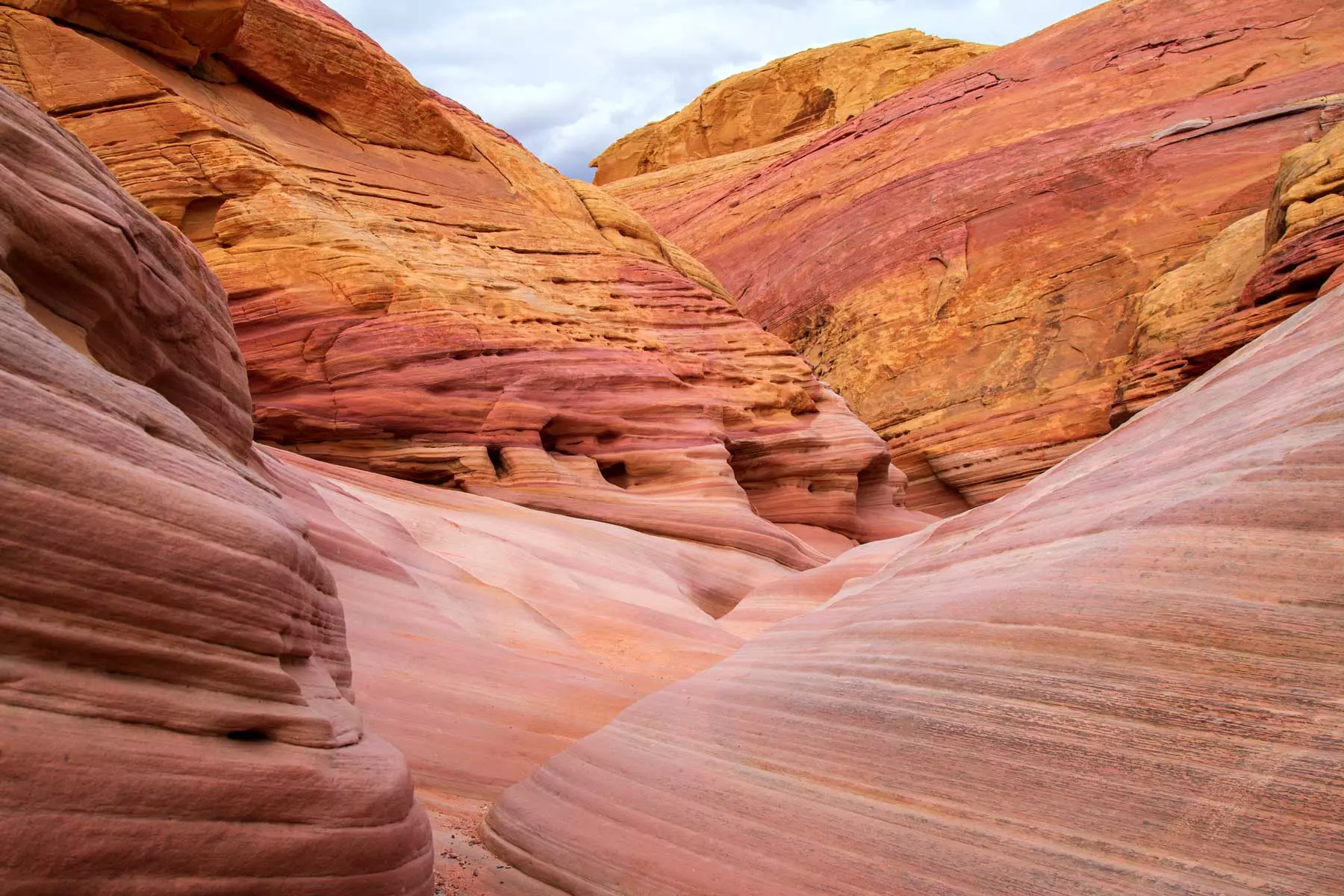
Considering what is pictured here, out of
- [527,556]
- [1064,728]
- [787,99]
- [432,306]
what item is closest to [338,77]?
[432,306]

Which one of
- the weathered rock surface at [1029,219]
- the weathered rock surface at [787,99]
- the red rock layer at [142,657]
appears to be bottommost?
the red rock layer at [142,657]

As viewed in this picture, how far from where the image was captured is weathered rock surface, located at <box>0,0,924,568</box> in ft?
33.3

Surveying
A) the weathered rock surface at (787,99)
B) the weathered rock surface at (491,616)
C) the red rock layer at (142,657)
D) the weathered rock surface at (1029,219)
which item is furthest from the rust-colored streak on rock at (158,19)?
the weathered rock surface at (787,99)

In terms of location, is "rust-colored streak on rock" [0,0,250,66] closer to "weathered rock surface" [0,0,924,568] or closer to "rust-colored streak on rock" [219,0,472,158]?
"weathered rock surface" [0,0,924,568]

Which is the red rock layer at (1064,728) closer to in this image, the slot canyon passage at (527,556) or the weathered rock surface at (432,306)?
the slot canyon passage at (527,556)

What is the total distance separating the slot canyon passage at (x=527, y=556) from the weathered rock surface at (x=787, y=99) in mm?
23162

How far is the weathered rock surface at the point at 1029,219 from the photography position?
18656 millimetres

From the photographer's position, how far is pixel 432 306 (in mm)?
10734

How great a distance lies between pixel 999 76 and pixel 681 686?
1011 inches

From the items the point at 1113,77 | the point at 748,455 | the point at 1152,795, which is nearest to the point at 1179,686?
the point at 1152,795

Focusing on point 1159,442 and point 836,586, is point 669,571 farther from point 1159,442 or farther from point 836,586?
point 1159,442

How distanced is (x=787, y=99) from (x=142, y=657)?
1619 inches

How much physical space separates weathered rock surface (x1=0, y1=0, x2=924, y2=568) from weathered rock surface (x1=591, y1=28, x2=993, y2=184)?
24200 millimetres

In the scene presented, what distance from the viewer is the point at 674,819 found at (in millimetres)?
3312
